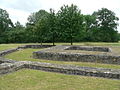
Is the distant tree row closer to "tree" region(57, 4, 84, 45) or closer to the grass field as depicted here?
"tree" region(57, 4, 84, 45)

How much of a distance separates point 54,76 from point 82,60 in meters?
5.27

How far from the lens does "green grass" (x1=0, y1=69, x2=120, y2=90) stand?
6.17 metres

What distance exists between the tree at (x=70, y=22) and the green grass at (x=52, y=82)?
15.0 meters

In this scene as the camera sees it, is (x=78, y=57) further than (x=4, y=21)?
No

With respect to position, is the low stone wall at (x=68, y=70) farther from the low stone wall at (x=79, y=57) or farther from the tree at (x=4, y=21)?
the tree at (x=4, y=21)

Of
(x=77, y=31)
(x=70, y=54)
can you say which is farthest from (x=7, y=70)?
(x=77, y=31)

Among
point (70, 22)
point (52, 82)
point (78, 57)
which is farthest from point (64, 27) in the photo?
point (52, 82)

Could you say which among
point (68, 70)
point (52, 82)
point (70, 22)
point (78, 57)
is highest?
point (70, 22)

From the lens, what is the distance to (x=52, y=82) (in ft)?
22.3

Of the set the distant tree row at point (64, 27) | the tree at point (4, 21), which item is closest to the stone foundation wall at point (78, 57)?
the distant tree row at point (64, 27)

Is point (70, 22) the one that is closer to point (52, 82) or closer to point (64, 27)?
point (64, 27)

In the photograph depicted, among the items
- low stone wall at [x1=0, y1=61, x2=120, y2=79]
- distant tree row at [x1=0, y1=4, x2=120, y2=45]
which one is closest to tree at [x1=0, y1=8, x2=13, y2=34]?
distant tree row at [x1=0, y1=4, x2=120, y2=45]

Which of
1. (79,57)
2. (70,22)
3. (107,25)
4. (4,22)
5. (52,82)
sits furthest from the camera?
(4,22)

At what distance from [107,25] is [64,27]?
20.9 m
